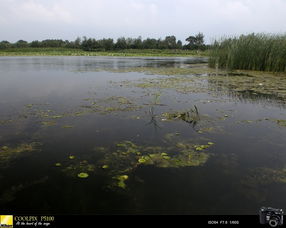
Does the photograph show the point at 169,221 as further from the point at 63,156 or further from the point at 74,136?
the point at 74,136

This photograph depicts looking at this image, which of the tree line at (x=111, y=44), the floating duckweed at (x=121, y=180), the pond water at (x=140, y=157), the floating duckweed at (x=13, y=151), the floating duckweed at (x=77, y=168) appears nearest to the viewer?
the pond water at (x=140, y=157)

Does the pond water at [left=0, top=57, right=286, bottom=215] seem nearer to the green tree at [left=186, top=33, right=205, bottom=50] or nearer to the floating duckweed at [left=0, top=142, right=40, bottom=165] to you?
the floating duckweed at [left=0, top=142, right=40, bottom=165]

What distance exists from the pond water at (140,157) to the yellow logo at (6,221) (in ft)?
0.30

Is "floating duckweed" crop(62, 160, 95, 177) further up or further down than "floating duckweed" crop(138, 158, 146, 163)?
further down

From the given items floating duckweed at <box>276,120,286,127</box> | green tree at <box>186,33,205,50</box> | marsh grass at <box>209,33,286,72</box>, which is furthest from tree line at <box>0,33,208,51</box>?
floating duckweed at <box>276,120,286,127</box>

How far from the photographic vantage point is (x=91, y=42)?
66.4 metres

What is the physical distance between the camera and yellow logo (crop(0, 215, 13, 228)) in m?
2.38

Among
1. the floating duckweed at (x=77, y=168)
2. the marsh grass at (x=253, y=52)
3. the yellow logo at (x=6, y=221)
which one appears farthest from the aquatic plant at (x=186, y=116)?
the marsh grass at (x=253, y=52)

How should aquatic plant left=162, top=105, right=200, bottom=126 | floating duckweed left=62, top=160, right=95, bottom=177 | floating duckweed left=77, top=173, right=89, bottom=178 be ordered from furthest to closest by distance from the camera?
aquatic plant left=162, top=105, right=200, bottom=126, floating duckweed left=62, top=160, right=95, bottom=177, floating duckweed left=77, top=173, right=89, bottom=178

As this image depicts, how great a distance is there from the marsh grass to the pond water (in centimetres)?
810

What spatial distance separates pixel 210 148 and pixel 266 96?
5834mm

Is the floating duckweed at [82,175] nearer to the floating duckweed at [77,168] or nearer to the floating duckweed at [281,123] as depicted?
the floating duckweed at [77,168]

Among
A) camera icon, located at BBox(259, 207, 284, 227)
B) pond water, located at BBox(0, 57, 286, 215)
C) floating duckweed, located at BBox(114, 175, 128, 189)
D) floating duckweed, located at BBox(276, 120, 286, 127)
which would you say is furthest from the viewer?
floating duckweed, located at BBox(276, 120, 286, 127)

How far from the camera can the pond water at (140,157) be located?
2.75 metres
